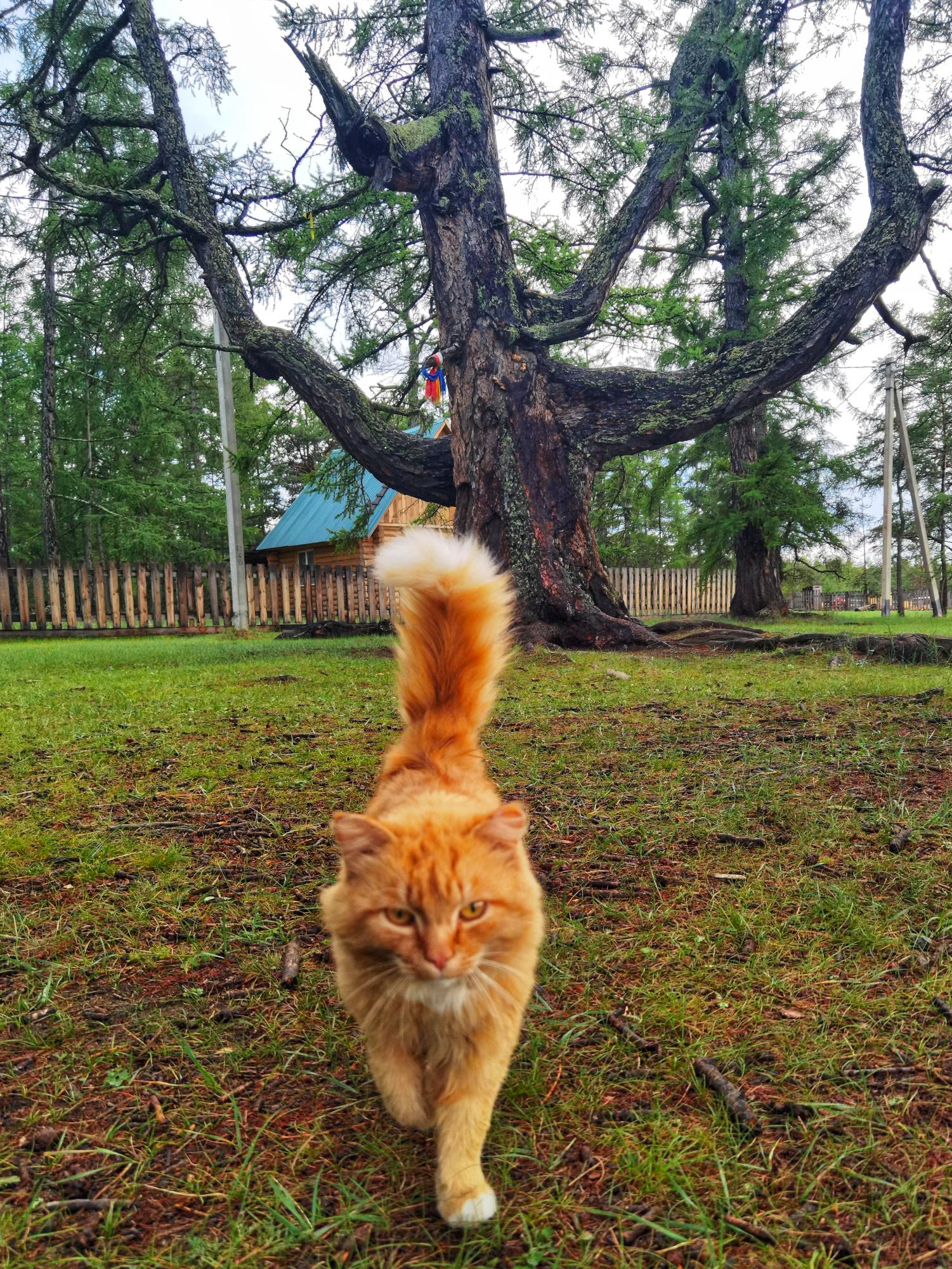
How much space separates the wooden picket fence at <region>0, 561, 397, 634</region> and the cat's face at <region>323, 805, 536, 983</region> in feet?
46.3

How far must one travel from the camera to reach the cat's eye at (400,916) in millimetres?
1330

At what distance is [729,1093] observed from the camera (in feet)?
4.91

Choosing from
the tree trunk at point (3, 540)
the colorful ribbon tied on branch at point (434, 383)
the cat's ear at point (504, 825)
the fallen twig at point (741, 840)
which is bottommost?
the fallen twig at point (741, 840)

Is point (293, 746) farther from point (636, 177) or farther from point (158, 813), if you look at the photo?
point (636, 177)

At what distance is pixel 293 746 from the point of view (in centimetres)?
448

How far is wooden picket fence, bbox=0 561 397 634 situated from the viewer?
617 inches

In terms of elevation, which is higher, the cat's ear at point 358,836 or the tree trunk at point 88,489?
the tree trunk at point 88,489

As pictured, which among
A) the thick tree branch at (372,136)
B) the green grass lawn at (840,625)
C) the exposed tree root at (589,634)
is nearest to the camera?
the thick tree branch at (372,136)

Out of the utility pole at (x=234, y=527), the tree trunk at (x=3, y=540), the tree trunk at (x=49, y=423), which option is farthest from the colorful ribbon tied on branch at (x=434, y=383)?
the tree trunk at (x=3, y=540)

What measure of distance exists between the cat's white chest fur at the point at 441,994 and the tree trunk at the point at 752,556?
659 inches

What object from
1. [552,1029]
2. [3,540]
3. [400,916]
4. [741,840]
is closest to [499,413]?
[741,840]

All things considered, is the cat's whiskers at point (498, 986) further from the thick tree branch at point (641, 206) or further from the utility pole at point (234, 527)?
the utility pole at point (234, 527)

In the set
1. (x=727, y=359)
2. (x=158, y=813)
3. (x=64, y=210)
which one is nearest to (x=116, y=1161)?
(x=158, y=813)

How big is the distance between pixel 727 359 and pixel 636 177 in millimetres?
2898
